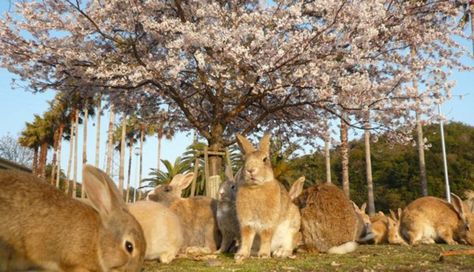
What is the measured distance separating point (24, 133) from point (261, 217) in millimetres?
48034

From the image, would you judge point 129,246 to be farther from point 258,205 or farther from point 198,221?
point 198,221

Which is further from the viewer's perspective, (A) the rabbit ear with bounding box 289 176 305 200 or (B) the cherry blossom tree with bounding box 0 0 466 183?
(B) the cherry blossom tree with bounding box 0 0 466 183

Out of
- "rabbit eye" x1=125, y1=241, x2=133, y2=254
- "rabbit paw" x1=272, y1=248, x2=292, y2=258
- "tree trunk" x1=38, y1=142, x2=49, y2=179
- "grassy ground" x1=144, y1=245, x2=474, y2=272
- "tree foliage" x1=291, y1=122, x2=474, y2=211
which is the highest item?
"tree trunk" x1=38, y1=142, x2=49, y2=179

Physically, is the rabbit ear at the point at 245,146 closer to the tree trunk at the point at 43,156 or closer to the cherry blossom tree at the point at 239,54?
Result: the cherry blossom tree at the point at 239,54

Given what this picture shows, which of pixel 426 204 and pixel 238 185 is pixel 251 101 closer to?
pixel 426 204

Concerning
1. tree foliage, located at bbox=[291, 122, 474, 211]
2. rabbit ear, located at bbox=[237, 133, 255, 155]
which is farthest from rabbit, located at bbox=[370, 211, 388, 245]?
tree foliage, located at bbox=[291, 122, 474, 211]

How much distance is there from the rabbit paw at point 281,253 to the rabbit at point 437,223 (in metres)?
3.56

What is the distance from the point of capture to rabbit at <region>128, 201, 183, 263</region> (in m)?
5.65

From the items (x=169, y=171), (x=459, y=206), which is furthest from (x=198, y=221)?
(x=169, y=171)

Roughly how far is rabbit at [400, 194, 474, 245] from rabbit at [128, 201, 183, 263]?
5.16 m

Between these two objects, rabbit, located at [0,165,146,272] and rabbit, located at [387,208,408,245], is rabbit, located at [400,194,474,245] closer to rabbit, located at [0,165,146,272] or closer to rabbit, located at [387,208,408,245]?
rabbit, located at [387,208,408,245]

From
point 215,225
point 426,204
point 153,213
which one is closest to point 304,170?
point 426,204

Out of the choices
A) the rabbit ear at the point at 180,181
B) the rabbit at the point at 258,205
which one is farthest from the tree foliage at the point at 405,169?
the rabbit at the point at 258,205

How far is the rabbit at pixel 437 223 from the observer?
9.12 metres
